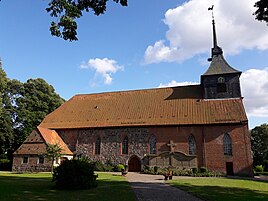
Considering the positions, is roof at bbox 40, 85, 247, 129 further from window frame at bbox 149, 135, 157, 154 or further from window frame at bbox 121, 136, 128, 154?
window frame at bbox 121, 136, 128, 154

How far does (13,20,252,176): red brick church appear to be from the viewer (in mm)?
29328

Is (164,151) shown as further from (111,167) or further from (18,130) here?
(18,130)

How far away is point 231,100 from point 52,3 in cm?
2926

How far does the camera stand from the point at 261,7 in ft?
34.4

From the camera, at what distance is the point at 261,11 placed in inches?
416

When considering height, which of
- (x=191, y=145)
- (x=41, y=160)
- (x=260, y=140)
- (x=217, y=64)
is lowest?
(x=41, y=160)

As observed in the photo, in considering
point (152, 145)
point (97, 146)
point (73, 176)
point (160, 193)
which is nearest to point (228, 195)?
point (160, 193)

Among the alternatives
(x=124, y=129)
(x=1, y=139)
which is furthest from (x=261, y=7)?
(x=1, y=139)

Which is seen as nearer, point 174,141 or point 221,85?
point 174,141

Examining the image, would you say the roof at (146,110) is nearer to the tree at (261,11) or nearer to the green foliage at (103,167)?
the green foliage at (103,167)

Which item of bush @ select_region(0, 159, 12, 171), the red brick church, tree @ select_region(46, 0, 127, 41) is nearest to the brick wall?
the red brick church

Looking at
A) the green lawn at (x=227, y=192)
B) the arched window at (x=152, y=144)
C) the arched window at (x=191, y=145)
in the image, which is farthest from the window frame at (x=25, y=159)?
the green lawn at (x=227, y=192)

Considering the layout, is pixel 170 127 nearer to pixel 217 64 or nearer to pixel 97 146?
pixel 97 146

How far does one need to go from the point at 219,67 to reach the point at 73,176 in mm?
26984
